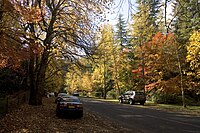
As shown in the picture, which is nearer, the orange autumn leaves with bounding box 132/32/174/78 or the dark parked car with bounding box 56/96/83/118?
the dark parked car with bounding box 56/96/83/118

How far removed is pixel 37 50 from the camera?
17234 mm

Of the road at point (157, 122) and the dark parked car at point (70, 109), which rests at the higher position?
the dark parked car at point (70, 109)

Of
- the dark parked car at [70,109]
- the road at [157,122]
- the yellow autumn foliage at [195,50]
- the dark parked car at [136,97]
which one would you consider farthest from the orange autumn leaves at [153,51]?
the dark parked car at [70,109]

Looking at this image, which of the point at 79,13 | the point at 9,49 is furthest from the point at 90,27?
the point at 9,49

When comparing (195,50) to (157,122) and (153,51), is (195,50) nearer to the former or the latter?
(153,51)

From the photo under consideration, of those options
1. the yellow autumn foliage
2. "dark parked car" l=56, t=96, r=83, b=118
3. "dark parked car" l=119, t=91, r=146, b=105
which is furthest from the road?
"dark parked car" l=119, t=91, r=146, b=105

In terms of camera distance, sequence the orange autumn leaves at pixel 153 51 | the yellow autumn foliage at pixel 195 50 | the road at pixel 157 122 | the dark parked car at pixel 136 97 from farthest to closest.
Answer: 1. the dark parked car at pixel 136 97
2. the orange autumn leaves at pixel 153 51
3. the yellow autumn foliage at pixel 195 50
4. the road at pixel 157 122

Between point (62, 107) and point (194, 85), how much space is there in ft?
69.5

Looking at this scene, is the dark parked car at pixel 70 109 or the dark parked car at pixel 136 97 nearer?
the dark parked car at pixel 70 109

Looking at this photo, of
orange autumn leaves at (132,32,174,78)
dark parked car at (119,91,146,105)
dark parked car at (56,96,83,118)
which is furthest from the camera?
dark parked car at (119,91,146,105)

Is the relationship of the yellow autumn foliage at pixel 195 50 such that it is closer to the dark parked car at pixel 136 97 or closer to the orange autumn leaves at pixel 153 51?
the orange autumn leaves at pixel 153 51

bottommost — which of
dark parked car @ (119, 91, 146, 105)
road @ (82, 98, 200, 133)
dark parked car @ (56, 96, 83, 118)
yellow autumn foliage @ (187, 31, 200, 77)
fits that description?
road @ (82, 98, 200, 133)

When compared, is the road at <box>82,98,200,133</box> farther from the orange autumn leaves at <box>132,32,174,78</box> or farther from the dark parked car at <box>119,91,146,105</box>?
the orange autumn leaves at <box>132,32,174,78</box>

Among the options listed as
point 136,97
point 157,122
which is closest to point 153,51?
point 136,97
